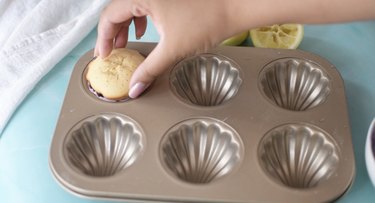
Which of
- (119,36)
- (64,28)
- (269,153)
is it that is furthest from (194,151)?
(64,28)

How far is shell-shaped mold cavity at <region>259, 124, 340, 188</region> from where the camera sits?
88cm

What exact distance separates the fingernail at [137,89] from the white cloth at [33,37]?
248 mm

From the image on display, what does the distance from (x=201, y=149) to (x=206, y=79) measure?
0.61 feet

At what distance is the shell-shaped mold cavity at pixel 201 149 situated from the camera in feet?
2.89

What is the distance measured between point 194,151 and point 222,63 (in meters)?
0.21

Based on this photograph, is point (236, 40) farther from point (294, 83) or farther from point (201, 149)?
point (201, 149)

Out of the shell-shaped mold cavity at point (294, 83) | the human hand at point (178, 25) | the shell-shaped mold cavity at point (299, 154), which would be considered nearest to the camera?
the human hand at point (178, 25)

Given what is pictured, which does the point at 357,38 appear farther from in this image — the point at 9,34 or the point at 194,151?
the point at 9,34

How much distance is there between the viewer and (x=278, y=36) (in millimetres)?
1089

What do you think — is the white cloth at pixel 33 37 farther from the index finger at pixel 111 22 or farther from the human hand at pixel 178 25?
the human hand at pixel 178 25

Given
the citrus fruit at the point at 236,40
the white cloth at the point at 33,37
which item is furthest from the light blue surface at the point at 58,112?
the citrus fruit at the point at 236,40

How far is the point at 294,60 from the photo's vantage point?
1.01 metres

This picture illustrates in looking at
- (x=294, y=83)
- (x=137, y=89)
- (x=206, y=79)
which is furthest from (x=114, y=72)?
(x=294, y=83)

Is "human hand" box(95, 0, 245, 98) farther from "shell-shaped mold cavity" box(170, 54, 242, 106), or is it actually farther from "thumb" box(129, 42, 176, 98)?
"shell-shaped mold cavity" box(170, 54, 242, 106)
